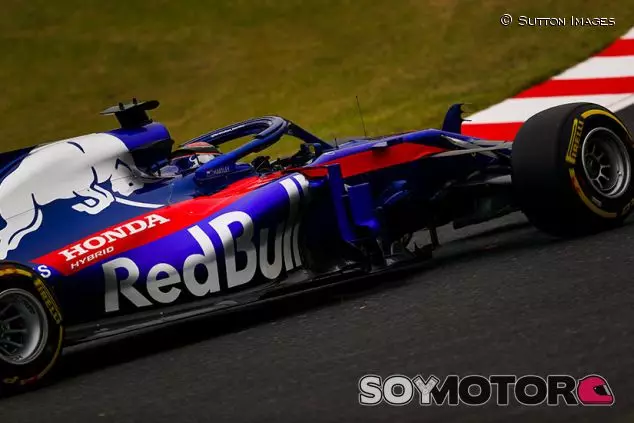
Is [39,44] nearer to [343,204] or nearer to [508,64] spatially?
[508,64]

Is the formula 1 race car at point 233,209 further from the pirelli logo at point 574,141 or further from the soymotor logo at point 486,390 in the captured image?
the soymotor logo at point 486,390

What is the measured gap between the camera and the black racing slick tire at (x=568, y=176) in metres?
5.79

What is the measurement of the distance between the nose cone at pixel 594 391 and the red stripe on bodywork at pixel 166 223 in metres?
2.13

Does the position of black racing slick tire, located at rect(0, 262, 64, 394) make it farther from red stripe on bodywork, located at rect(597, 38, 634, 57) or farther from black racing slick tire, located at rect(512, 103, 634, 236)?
red stripe on bodywork, located at rect(597, 38, 634, 57)

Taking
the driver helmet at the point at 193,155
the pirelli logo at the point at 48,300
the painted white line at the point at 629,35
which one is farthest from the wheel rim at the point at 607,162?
the painted white line at the point at 629,35

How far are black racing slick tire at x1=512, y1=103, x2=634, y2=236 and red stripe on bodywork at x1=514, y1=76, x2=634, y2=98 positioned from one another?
4.00 m

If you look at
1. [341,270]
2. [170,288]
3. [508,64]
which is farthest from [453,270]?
[508,64]

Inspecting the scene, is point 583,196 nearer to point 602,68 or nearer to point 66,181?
point 66,181

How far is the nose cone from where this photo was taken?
3.47 meters

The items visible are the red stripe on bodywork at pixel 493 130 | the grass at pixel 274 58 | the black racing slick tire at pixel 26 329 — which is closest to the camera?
the black racing slick tire at pixel 26 329

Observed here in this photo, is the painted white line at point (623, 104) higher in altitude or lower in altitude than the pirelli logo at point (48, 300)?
lower

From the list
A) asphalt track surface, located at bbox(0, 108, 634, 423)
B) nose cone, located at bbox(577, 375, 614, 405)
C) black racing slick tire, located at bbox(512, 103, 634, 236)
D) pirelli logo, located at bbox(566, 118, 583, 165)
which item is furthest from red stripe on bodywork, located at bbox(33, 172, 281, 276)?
nose cone, located at bbox(577, 375, 614, 405)

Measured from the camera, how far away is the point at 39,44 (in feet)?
38.8

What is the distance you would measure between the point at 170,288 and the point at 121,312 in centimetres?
23
